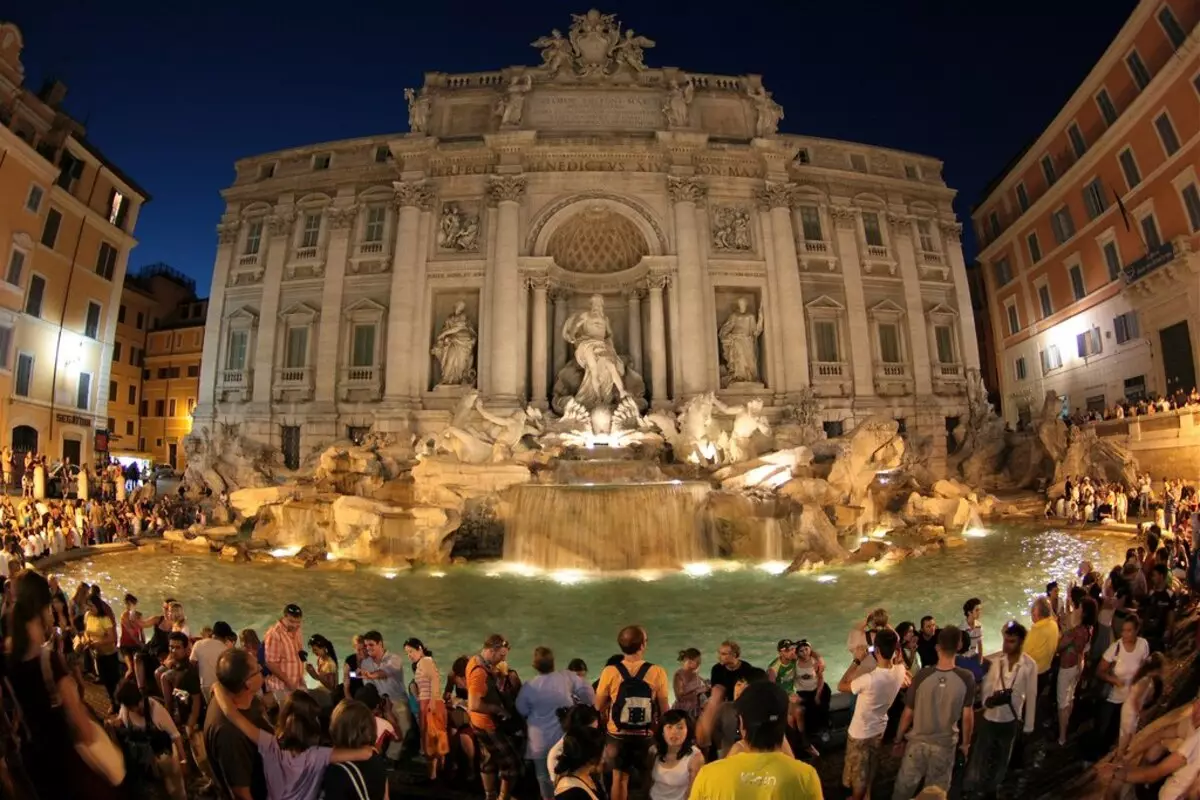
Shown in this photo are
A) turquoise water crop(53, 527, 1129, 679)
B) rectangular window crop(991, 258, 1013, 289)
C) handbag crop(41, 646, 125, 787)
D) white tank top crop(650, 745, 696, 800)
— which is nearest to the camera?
handbag crop(41, 646, 125, 787)

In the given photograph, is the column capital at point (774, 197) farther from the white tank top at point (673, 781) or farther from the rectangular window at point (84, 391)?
the rectangular window at point (84, 391)

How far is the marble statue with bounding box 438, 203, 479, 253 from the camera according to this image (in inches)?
931

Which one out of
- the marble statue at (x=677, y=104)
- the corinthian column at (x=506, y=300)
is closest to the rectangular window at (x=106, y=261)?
the corinthian column at (x=506, y=300)

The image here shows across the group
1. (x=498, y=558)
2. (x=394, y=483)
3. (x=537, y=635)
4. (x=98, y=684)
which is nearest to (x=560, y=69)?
(x=394, y=483)

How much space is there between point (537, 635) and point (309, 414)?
18312 millimetres

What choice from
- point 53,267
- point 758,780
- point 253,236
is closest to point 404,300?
point 253,236

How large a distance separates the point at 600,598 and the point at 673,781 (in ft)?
24.0

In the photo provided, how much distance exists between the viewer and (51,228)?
2389 cm

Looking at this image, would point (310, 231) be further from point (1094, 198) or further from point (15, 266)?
point (1094, 198)

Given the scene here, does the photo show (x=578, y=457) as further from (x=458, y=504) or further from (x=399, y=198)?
(x=399, y=198)

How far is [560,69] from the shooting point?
Answer: 24.5 m

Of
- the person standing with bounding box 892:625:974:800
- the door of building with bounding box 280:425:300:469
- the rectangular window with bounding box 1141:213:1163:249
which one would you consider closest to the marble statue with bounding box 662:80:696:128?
the rectangular window with bounding box 1141:213:1163:249

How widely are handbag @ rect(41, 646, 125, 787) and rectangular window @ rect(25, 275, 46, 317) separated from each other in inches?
1085

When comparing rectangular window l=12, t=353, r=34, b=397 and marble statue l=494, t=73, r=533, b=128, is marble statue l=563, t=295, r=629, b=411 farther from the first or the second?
rectangular window l=12, t=353, r=34, b=397
